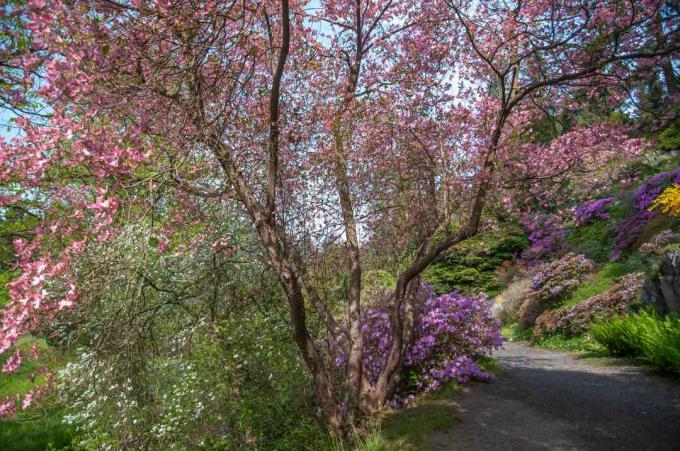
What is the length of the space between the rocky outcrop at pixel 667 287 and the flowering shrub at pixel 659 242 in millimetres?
2842

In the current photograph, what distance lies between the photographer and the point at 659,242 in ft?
31.5

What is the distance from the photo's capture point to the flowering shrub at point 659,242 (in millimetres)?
9484

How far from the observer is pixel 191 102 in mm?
4223

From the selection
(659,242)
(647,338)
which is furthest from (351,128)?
(659,242)

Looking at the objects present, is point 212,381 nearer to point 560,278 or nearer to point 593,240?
point 560,278

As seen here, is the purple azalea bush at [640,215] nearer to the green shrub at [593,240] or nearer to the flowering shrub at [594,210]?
the green shrub at [593,240]

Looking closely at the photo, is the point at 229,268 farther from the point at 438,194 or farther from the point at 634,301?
the point at 634,301

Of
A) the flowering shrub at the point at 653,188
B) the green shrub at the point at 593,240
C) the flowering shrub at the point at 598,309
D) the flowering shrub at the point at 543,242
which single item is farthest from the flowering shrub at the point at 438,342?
the flowering shrub at the point at 543,242

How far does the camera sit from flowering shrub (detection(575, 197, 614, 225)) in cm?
1434

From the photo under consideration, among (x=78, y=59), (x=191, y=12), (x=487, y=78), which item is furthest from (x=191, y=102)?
(x=487, y=78)

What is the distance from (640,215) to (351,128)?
9.25m

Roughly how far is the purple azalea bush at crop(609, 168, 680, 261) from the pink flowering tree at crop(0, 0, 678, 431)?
17.4 ft

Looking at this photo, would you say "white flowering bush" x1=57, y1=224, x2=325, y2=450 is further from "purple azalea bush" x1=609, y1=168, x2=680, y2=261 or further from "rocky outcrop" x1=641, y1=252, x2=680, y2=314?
"purple azalea bush" x1=609, y1=168, x2=680, y2=261

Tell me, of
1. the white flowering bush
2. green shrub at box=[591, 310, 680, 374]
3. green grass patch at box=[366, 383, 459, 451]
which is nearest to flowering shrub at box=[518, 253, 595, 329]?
green shrub at box=[591, 310, 680, 374]
